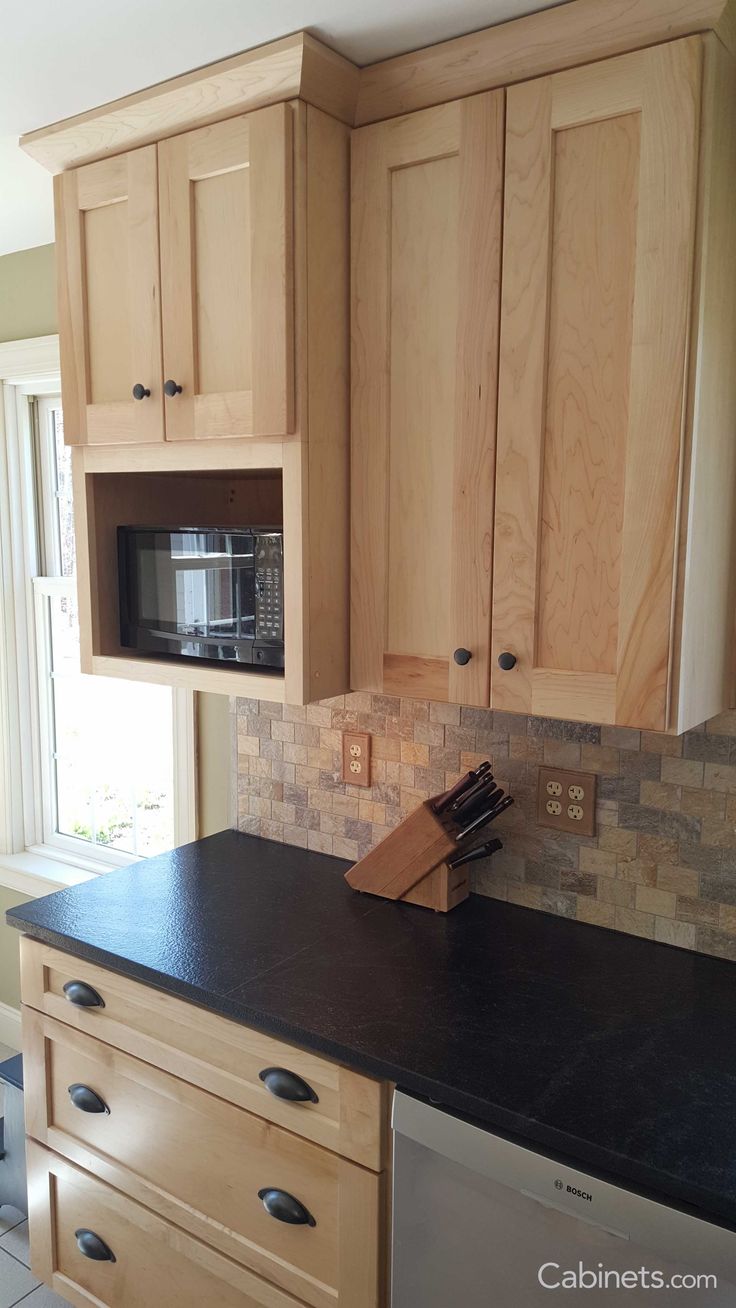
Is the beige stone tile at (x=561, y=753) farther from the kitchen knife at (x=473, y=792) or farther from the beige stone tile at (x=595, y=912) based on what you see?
the beige stone tile at (x=595, y=912)

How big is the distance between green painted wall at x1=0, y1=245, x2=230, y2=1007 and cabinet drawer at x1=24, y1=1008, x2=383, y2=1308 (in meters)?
0.70

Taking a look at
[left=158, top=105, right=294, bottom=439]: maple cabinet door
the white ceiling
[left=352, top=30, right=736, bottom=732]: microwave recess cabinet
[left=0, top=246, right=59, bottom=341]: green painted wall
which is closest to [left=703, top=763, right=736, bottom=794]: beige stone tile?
[left=352, top=30, right=736, bottom=732]: microwave recess cabinet

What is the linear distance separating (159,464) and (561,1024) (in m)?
1.21

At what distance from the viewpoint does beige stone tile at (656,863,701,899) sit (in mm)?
1612

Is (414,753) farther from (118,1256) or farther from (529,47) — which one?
(529,47)

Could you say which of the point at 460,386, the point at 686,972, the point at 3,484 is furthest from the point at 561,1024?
the point at 3,484

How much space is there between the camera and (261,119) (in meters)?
1.55

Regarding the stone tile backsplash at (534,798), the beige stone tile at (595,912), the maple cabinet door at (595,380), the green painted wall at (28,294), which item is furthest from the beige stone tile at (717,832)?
the green painted wall at (28,294)

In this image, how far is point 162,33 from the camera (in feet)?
4.79

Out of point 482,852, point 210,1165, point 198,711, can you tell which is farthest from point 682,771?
point 198,711

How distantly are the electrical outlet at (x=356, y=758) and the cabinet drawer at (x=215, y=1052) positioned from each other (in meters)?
0.62

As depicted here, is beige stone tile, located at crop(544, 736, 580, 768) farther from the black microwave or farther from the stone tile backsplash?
the black microwave

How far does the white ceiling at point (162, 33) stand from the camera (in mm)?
1376

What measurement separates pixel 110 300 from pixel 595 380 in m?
0.99
